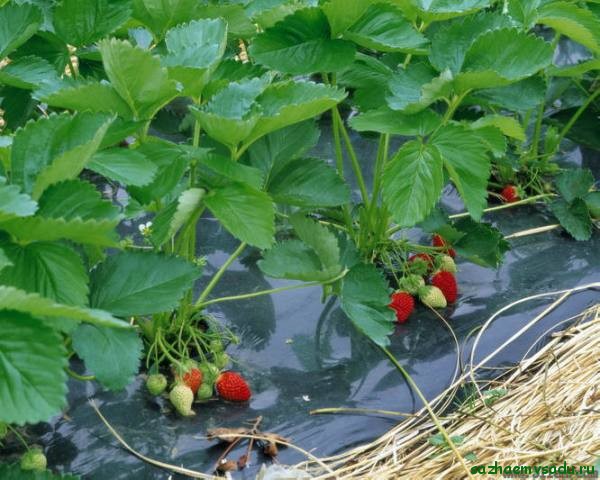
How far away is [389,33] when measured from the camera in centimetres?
165

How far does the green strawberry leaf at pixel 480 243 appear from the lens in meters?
1.89

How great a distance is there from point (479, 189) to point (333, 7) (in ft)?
1.35

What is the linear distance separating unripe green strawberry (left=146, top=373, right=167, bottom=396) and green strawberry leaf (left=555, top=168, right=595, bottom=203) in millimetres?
1134

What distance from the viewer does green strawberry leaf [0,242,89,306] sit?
1.23 metres

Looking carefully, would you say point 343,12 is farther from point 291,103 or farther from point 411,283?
point 411,283

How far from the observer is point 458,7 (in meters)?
1.68

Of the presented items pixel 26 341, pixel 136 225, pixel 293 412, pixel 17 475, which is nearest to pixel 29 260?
pixel 26 341

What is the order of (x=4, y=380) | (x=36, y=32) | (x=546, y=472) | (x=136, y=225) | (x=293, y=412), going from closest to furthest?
(x=4, y=380)
(x=546, y=472)
(x=293, y=412)
(x=36, y=32)
(x=136, y=225)

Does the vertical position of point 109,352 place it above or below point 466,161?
below

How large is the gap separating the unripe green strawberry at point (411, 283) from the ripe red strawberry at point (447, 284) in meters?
0.03

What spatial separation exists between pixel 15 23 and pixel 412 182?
0.76 m

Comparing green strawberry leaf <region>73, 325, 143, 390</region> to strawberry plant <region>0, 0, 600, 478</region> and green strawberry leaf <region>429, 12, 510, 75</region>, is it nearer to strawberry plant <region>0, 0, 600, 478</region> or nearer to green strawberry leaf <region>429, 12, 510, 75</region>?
strawberry plant <region>0, 0, 600, 478</region>

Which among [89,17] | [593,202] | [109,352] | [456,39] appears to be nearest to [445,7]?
[456,39]

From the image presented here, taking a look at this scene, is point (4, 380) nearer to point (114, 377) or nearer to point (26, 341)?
point (26, 341)
